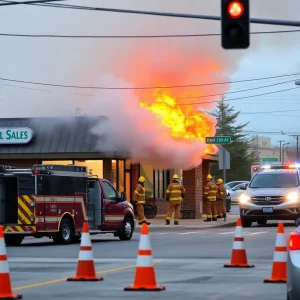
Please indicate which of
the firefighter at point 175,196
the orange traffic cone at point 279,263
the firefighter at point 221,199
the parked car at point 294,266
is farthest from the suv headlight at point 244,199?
the parked car at point 294,266

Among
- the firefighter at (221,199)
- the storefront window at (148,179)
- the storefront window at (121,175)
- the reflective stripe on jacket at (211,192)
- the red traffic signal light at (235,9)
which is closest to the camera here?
the red traffic signal light at (235,9)

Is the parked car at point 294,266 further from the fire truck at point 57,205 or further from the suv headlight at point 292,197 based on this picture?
the suv headlight at point 292,197

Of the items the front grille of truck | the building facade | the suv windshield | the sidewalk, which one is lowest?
the sidewalk

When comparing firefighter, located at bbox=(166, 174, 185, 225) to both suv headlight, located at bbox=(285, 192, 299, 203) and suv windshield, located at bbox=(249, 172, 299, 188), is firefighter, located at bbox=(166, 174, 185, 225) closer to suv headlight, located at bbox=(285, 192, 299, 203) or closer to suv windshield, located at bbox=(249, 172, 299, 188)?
suv windshield, located at bbox=(249, 172, 299, 188)

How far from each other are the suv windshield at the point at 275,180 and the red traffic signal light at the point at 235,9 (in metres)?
15.1

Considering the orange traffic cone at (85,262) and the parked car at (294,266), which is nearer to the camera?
the parked car at (294,266)

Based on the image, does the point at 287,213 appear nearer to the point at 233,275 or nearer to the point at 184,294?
the point at 233,275

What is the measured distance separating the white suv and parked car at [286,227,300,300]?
2188 cm

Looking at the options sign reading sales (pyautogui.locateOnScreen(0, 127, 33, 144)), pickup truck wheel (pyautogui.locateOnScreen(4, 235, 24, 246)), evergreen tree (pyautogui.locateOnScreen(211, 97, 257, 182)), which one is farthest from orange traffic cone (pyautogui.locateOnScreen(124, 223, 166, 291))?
evergreen tree (pyautogui.locateOnScreen(211, 97, 257, 182))

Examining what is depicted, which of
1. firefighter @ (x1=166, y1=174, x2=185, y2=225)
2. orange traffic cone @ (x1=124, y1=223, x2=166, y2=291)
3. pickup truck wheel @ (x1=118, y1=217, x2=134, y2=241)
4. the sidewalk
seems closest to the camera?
orange traffic cone @ (x1=124, y1=223, x2=166, y2=291)

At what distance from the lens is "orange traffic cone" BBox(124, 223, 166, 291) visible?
41.4ft

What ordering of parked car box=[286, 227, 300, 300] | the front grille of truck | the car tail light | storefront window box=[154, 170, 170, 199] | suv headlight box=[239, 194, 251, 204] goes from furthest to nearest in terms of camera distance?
storefront window box=[154, 170, 170, 199]
suv headlight box=[239, 194, 251, 204]
the front grille of truck
the car tail light
parked car box=[286, 227, 300, 300]

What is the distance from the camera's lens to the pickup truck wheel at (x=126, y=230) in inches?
1017

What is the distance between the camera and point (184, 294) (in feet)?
40.5
